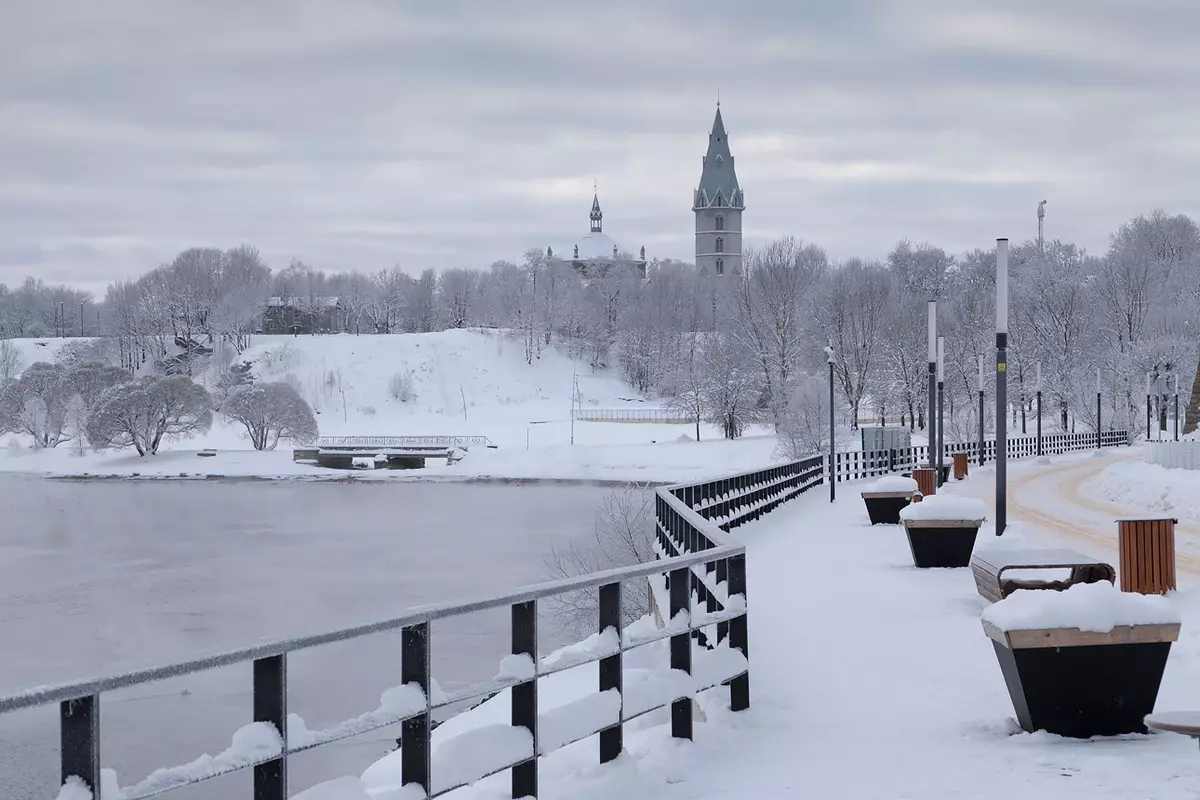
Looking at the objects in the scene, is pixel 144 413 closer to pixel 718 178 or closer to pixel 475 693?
pixel 475 693

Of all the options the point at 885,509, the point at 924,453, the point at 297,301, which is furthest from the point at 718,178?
the point at 885,509

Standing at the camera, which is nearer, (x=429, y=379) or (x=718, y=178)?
(x=429, y=379)

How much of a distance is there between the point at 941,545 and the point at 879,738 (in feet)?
30.5

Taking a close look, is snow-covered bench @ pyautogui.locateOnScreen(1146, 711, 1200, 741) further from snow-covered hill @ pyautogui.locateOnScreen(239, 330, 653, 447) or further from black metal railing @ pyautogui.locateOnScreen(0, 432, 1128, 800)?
snow-covered hill @ pyautogui.locateOnScreen(239, 330, 653, 447)

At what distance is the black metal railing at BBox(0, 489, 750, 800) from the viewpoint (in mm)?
3965

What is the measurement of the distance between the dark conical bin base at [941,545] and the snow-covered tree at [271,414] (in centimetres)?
8327

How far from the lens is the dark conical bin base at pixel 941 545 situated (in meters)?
16.9

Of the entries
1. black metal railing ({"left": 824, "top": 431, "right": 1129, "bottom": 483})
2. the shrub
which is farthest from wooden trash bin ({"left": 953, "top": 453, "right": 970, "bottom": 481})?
the shrub

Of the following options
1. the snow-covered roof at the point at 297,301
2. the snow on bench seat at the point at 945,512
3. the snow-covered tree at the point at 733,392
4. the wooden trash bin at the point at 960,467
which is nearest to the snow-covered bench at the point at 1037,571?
the snow on bench seat at the point at 945,512

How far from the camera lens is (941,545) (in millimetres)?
16938

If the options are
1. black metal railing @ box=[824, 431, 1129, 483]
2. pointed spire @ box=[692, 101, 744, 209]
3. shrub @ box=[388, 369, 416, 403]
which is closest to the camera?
black metal railing @ box=[824, 431, 1129, 483]

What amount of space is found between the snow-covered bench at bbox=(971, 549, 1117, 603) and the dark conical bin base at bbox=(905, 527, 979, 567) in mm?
5035

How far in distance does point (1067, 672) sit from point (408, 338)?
472ft

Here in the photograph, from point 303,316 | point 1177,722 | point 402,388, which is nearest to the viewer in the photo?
point 1177,722
